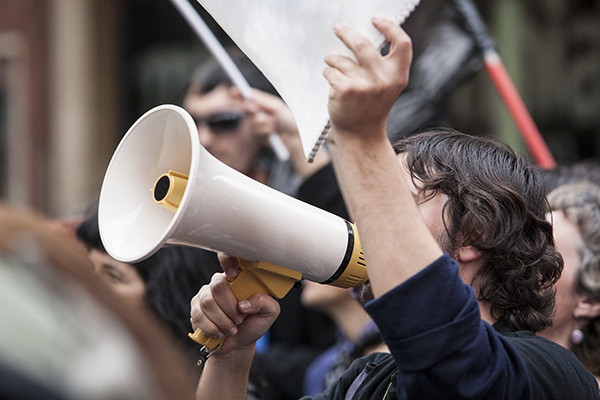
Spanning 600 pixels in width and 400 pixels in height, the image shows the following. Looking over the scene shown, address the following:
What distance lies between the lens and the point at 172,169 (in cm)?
144

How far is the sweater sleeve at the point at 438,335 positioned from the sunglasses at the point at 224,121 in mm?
2193

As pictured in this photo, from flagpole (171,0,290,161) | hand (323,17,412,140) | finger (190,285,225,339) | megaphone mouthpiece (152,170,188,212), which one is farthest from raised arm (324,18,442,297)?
flagpole (171,0,290,161)

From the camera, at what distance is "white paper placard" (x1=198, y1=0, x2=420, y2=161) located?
108cm

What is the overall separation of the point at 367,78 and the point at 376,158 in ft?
0.44

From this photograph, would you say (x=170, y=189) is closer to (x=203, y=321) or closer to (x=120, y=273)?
(x=203, y=321)

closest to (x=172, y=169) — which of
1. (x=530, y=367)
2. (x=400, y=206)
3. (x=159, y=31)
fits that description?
(x=400, y=206)

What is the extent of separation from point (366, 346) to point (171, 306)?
0.71 meters

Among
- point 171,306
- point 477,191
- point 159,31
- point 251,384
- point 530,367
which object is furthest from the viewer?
point 159,31

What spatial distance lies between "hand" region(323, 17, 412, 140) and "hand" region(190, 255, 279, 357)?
53 centimetres

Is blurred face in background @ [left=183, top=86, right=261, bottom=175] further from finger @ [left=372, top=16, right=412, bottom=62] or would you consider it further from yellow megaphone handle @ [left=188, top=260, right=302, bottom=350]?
finger @ [left=372, top=16, right=412, bottom=62]

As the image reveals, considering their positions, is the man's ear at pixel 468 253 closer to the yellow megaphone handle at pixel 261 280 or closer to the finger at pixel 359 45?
the yellow megaphone handle at pixel 261 280

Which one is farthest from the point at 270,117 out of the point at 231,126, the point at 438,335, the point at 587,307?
the point at 438,335

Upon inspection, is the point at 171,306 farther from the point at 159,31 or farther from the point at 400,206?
the point at 159,31

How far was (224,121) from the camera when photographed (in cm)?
314
